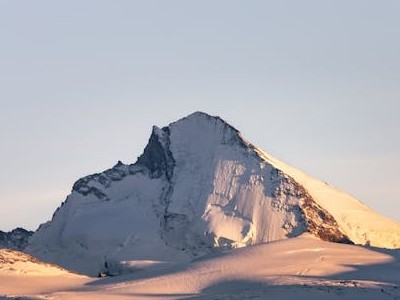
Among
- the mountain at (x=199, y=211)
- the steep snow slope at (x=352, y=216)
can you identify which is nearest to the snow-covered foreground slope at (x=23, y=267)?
the mountain at (x=199, y=211)

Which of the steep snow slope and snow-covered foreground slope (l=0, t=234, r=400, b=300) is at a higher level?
the steep snow slope

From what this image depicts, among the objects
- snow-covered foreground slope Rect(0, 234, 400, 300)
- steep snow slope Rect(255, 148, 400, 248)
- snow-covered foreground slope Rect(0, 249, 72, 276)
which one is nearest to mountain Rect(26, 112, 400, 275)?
steep snow slope Rect(255, 148, 400, 248)

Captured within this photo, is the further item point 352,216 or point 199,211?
point 352,216

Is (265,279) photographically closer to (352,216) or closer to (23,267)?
(23,267)

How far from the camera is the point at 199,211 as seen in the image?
179875mm

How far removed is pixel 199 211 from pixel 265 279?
8399 centimetres

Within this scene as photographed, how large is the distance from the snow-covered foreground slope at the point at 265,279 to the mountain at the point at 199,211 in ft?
197

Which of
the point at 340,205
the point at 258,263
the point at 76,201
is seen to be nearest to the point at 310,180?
the point at 340,205

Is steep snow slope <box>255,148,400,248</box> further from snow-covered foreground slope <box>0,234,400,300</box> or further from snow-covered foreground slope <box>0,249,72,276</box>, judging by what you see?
snow-covered foreground slope <box>0,249,72,276</box>

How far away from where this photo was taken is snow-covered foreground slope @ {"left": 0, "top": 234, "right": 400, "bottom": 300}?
287 ft

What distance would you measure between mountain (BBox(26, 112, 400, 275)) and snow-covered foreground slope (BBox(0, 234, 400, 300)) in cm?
6004

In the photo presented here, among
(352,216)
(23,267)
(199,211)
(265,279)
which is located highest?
(199,211)

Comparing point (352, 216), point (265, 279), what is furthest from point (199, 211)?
point (265, 279)

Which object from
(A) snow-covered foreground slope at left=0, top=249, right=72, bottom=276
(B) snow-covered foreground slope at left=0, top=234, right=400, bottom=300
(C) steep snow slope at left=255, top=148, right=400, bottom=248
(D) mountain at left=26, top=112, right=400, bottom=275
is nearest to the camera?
(B) snow-covered foreground slope at left=0, top=234, right=400, bottom=300
